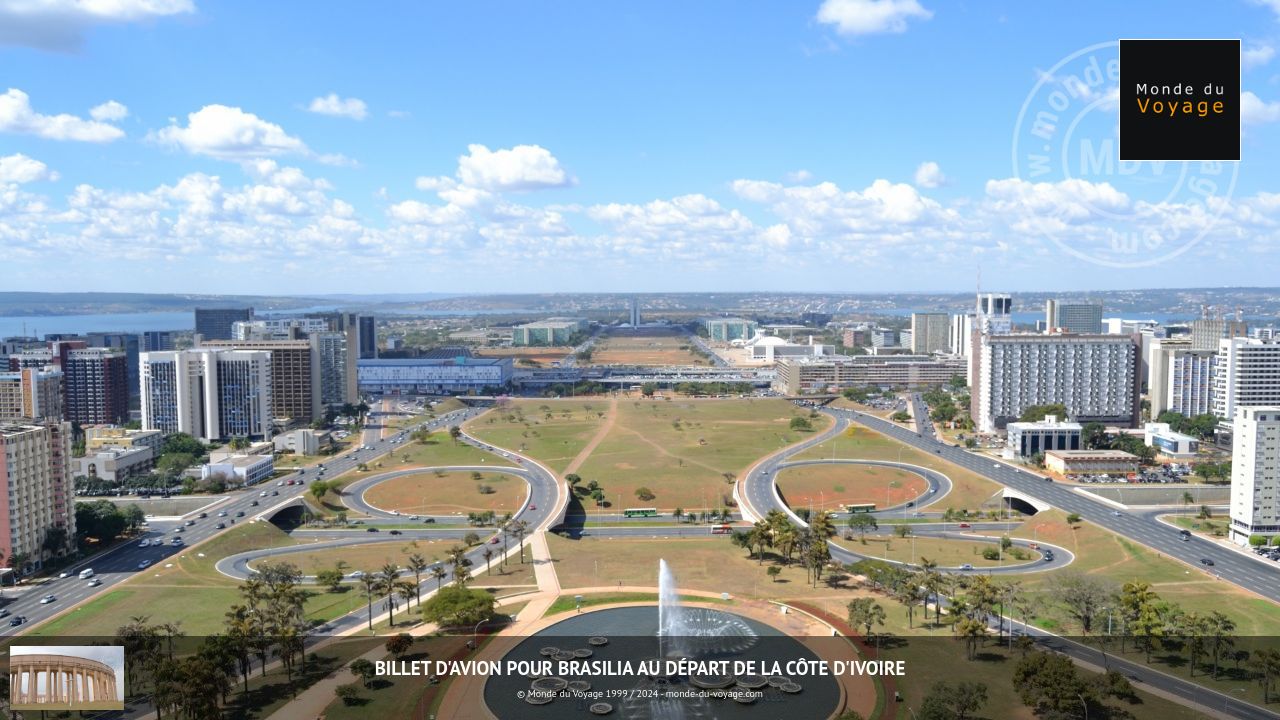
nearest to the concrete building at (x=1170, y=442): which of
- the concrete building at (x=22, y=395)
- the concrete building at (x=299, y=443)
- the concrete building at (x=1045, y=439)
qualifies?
the concrete building at (x=1045, y=439)

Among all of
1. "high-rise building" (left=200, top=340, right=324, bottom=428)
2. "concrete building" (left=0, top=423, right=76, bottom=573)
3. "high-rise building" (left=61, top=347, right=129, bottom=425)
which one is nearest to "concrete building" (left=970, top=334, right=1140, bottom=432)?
A: "high-rise building" (left=200, top=340, right=324, bottom=428)

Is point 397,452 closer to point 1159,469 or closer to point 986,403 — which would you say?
point 986,403

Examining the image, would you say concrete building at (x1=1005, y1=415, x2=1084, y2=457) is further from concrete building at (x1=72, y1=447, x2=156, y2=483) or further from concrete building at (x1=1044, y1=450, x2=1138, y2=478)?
concrete building at (x1=72, y1=447, x2=156, y2=483)

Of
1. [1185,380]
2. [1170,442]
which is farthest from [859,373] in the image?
[1170,442]

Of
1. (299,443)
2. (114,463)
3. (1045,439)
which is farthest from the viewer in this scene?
(299,443)

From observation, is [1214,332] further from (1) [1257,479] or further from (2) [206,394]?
(2) [206,394]

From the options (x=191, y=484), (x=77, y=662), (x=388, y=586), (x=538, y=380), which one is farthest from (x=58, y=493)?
(x=538, y=380)

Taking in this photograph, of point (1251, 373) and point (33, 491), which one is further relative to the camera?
point (1251, 373)
